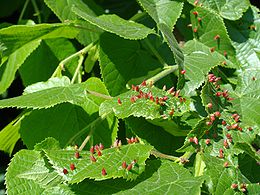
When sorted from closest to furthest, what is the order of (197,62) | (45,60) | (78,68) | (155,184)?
(155,184)
(197,62)
(78,68)
(45,60)

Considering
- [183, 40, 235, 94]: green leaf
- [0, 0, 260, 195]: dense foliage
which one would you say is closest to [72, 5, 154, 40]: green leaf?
[0, 0, 260, 195]: dense foliage

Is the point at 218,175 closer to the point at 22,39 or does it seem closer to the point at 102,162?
the point at 102,162

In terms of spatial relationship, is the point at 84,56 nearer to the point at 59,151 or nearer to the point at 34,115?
the point at 34,115

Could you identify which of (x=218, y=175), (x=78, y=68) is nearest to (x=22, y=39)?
(x=78, y=68)

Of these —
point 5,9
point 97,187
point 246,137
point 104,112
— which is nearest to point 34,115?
point 104,112

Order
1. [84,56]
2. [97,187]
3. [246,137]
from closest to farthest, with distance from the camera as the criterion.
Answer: [97,187]
[246,137]
[84,56]

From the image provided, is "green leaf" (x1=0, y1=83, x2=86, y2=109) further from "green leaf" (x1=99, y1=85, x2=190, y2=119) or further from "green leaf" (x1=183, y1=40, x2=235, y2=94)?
"green leaf" (x1=183, y1=40, x2=235, y2=94)

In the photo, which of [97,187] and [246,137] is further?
[246,137]
